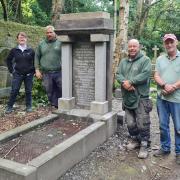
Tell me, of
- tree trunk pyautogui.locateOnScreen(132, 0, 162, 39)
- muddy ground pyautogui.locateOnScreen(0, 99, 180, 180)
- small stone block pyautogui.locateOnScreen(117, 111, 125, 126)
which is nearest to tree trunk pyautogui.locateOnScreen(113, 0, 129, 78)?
small stone block pyautogui.locateOnScreen(117, 111, 125, 126)

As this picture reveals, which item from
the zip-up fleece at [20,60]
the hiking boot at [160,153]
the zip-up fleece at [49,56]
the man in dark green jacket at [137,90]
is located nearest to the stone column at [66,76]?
the zip-up fleece at [49,56]

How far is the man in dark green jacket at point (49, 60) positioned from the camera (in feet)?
22.6

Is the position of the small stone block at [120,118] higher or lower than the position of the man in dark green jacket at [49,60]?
lower

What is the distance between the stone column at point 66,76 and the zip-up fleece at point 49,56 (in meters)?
0.39

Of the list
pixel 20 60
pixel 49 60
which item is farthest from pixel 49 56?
pixel 20 60

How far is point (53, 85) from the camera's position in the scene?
23.7 ft

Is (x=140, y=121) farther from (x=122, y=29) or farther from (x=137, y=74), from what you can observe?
(x=122, y=29)

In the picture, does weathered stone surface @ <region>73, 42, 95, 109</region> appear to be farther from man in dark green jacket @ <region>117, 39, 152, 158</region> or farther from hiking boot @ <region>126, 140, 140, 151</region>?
hiking boot @ <region>126, 140, 140, 151</region>

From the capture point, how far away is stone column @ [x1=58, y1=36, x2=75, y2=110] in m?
A: 6.48

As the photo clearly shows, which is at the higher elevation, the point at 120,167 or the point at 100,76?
the point at 100,76

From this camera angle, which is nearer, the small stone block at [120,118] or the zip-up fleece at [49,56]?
the small stone block at [120,118]

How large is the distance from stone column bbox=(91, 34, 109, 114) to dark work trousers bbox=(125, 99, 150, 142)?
0.76m

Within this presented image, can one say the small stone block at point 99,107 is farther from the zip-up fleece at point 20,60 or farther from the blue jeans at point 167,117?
the zip-up fleece at point 20,60

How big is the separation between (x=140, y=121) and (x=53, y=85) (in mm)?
2639
